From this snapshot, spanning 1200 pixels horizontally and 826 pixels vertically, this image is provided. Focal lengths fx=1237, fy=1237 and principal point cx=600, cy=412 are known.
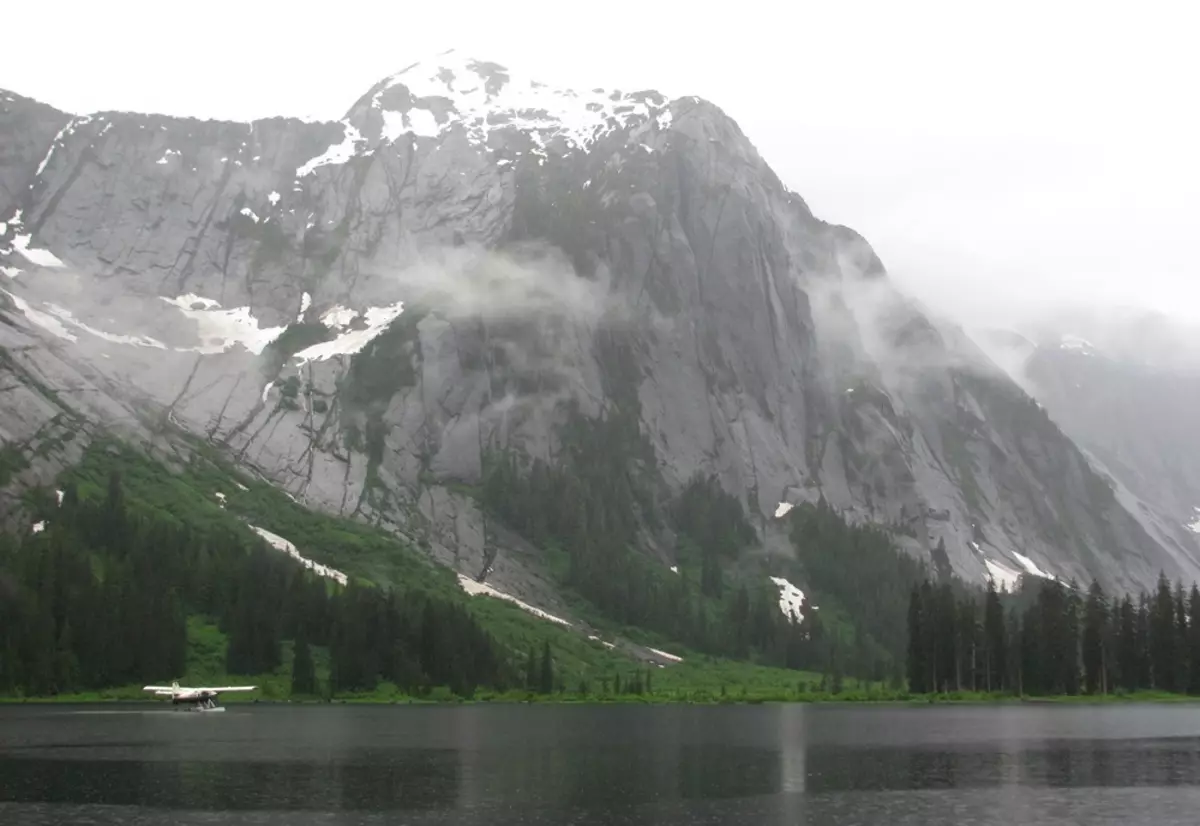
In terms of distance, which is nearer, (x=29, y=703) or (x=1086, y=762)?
(x=1086, y=762)

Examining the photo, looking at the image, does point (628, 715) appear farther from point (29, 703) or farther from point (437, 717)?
point (29, 703)

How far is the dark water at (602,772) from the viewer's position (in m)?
65.8

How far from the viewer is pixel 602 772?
283ft

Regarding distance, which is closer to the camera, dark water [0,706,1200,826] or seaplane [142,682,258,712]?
dark water [0,706,1200,826]

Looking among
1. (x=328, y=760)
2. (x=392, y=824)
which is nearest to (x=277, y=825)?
(x=392, y=824)

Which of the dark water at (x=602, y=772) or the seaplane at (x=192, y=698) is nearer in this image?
the dark water at (x=602, y=772)

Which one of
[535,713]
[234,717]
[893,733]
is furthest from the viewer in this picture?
[535,713]

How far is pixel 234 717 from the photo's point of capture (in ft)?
543

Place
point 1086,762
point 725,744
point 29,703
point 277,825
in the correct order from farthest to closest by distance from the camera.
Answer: point 29,703
point 725,744
point 1086,762
point 277,825

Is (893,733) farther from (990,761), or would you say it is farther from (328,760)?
(328,760)

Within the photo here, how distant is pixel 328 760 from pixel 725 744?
36802 millimetres

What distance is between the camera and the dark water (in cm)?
6581

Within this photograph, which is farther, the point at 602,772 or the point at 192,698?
the point at 192,698

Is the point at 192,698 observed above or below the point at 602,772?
below
